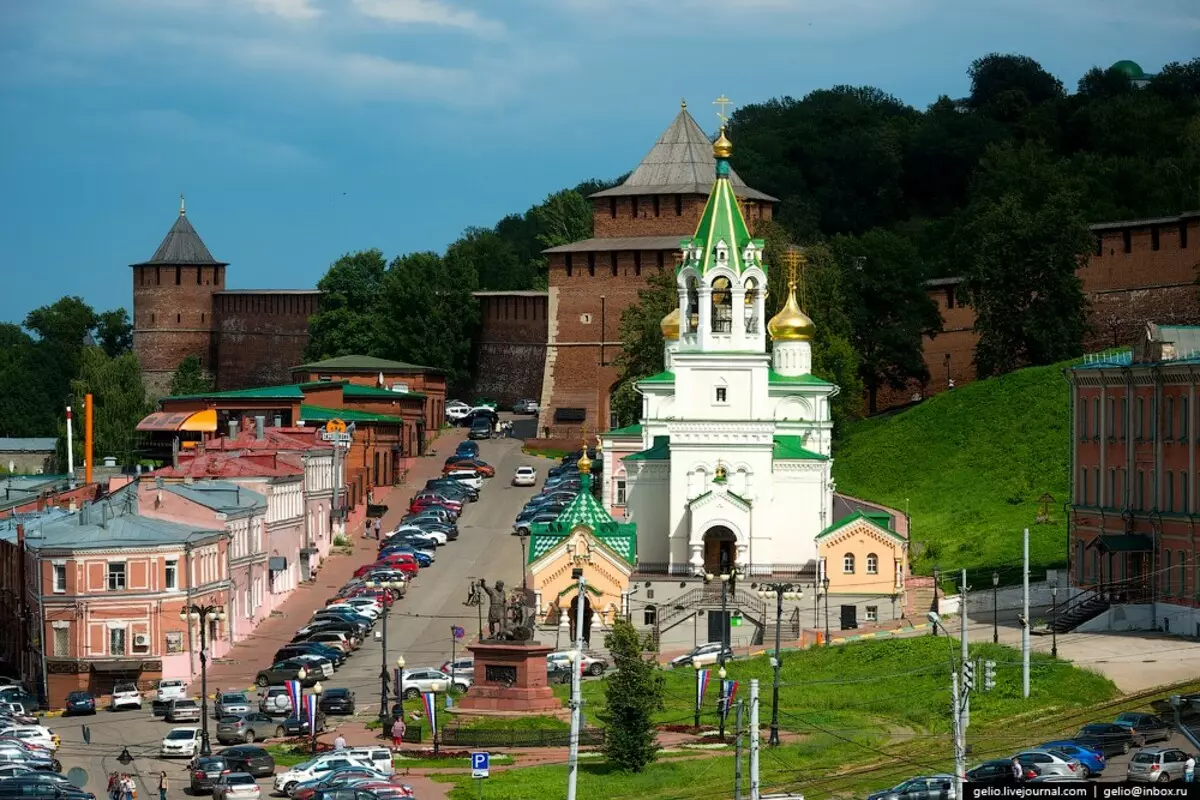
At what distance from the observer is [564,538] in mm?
69438

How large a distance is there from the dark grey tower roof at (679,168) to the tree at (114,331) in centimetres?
5278

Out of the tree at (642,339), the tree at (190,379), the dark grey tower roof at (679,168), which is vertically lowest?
the tree at (190,379)

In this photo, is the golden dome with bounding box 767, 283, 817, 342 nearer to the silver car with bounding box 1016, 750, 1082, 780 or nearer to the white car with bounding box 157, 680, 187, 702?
the white car with bounding box 157, 680, 187, 702

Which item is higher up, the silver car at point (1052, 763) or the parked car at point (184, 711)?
the silver car at point (1052, 763)

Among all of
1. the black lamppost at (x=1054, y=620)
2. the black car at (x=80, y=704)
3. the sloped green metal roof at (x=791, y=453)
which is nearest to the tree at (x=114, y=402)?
the sloped green metal roof at (x=791, y=453)

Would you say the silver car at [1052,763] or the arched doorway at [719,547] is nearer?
the silver car at [1052,763]

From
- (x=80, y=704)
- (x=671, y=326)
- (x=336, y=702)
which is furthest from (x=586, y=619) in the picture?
(x=671, y=326)

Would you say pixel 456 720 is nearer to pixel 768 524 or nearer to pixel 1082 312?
pixel 768 524

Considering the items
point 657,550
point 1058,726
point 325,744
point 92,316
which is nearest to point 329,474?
point 657,550

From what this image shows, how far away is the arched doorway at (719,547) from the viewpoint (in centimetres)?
7219

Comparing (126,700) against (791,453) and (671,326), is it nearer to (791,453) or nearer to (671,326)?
(791,453)

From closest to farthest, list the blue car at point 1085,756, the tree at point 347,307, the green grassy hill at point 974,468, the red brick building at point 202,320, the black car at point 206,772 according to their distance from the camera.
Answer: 1. the blue car at point 1085,756
2. the black car at point 206,772
3. the green grassy hill at point 974,468
4. the tree at point 347,307
5. the red brick building at point 202,320

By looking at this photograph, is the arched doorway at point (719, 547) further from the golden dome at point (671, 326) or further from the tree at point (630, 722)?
the tree at point (630, 722)

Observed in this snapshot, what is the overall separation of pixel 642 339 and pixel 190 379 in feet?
137
